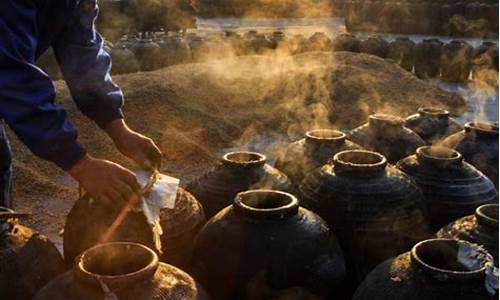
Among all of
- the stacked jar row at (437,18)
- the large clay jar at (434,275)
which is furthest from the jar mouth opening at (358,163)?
the stacked jar row at (437,18)

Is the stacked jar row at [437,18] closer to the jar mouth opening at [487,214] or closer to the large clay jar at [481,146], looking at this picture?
the large clay jar at [481,146]

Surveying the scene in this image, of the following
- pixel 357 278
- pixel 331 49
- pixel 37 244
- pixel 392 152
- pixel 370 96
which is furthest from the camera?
pixel 331 49

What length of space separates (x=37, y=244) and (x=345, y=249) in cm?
196

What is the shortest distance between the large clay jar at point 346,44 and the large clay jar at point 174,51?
4.35 m

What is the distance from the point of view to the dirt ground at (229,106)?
27.6 feet

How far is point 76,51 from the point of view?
3979mm

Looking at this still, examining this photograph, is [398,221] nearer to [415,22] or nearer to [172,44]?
[172,44]

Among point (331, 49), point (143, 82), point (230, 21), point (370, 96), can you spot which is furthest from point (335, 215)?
point (230, 21)

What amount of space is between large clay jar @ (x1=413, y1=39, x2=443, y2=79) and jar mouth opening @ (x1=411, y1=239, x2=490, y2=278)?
15.1 m

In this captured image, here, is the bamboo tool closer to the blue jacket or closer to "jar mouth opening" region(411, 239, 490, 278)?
the blue jacket

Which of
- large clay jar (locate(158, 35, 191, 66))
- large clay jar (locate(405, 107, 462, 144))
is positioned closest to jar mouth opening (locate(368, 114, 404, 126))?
large clay jar (locate(405, 107, 462, 144))

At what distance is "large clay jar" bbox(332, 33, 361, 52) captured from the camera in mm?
17484

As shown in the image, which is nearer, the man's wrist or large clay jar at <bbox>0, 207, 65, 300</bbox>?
large clay jar at <bbox>0, 207, 65, 300</bbox>

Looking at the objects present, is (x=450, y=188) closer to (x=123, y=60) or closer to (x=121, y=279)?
(x=121, y=279)
